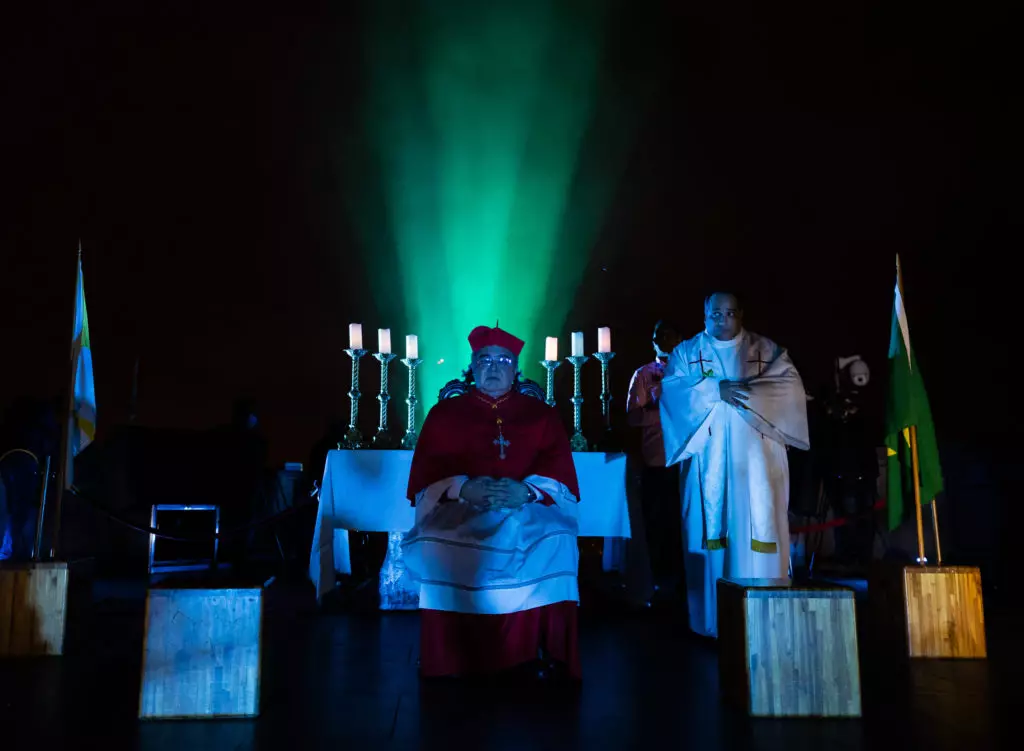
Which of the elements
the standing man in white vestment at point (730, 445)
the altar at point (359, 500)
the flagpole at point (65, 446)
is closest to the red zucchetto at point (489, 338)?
the standing man in white vestment at point (730, 445)

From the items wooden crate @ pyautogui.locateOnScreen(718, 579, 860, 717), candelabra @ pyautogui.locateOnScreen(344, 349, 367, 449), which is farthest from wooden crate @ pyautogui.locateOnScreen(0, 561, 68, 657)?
wooden crate @ pyautogui.locateOnScreen(718, 579, 860, 717)

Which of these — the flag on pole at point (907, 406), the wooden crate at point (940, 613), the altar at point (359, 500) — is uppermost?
the flag on pole at point (907, 406)

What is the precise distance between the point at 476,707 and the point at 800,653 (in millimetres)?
1050

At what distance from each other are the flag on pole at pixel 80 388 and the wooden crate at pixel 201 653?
162 centimetres

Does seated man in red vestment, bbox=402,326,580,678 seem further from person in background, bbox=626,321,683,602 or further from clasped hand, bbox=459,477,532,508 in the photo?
person in background, bbox=626,321,683,602

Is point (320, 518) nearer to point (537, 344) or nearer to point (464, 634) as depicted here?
point (464, 634)

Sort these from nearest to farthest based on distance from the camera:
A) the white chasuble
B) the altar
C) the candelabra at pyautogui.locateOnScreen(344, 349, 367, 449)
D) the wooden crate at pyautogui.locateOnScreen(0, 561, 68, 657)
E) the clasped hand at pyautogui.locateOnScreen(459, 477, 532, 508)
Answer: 1. the clasped hand at pyautogui.locateOnScreen(459, 477, 532, 508)
2. the wooden crate at pyautogui.locateOnScreen(0, 561, 68, 657)
3. the white chasuble
4. the altar
5. the candelabra at pyautogui.locateOnScreen(344, 349, 367, 449)

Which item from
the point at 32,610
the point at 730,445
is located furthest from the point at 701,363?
the point at 32,610

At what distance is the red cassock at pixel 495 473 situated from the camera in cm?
290

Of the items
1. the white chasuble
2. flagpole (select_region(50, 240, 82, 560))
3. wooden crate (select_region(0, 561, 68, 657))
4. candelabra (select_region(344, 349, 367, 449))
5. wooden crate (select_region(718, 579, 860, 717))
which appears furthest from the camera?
candelabra (select_region(344, 349, 367, 449))

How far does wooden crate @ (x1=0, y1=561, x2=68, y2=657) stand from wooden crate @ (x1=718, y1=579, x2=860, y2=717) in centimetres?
287

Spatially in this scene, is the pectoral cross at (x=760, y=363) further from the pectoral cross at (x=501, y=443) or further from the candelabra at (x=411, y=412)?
the candelabra at (x=411, y=412)

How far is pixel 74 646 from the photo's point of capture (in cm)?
332

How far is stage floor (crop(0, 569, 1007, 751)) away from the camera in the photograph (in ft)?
6.94
